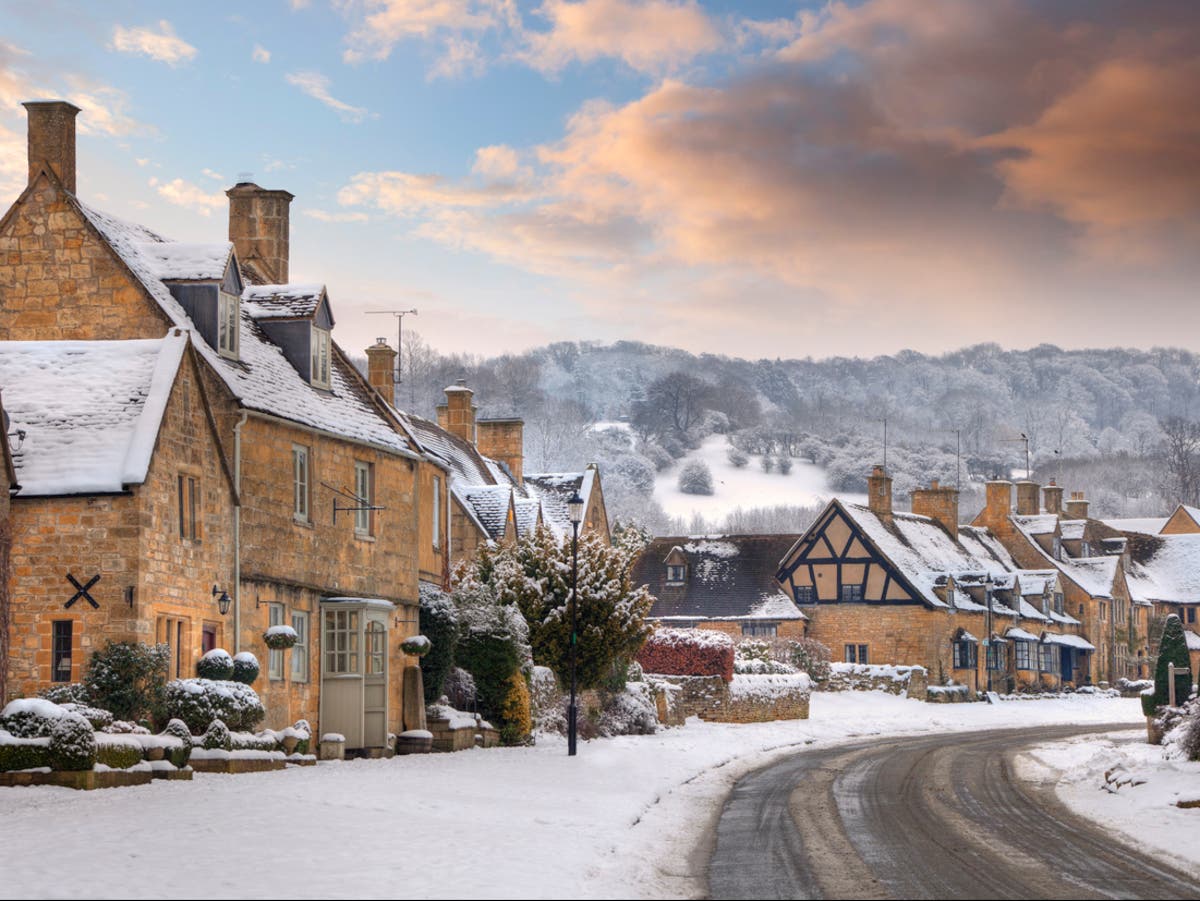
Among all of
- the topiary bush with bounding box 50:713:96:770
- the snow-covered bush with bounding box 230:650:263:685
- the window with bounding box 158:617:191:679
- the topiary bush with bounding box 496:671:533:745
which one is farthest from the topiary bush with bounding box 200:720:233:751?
the topiary bush with bounding box 496:671:533:745

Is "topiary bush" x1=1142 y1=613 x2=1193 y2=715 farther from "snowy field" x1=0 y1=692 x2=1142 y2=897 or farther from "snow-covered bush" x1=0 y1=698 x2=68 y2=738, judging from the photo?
"snow-covered bush" x1=0 y1=698 x2=68 y2=738

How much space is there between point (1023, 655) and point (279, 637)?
55.2 meters

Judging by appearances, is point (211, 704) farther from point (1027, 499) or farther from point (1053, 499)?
point (1053, 499)

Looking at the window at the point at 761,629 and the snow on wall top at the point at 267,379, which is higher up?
the snow on wall top at the point at 267,379

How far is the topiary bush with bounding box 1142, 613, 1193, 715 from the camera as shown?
130ft

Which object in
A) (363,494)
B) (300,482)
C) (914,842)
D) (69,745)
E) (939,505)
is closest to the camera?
(914,842)

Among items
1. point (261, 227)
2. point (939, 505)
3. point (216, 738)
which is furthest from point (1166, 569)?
point (216, 738)

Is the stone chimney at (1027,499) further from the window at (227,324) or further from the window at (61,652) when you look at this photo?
the window at (61,652)

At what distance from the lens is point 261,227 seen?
37.7m

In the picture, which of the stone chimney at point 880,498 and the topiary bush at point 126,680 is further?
the stone chimney at point 880,498

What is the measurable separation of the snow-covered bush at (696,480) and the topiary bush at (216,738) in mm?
157911

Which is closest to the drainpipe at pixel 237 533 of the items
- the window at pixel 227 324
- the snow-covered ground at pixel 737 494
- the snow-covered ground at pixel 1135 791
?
the window at pixel 227 324

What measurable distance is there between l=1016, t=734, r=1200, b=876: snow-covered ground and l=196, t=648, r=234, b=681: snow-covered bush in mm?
13784

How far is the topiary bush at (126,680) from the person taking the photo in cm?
2389
